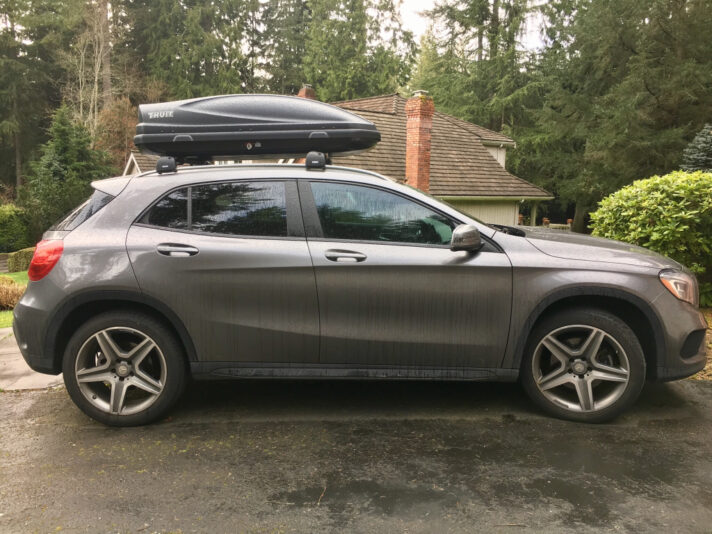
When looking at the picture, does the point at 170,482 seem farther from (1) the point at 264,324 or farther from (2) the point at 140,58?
(2) the point at 140,58

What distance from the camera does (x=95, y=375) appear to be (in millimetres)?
3859

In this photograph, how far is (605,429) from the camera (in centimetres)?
386

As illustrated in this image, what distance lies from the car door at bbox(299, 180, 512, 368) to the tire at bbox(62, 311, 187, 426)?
1087 mm

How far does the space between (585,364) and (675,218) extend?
14.1 ft

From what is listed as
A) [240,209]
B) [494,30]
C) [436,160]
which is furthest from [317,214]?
[494,30]

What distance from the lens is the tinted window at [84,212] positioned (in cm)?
399

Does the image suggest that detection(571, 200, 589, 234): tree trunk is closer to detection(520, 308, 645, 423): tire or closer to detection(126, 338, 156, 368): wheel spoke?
detection(520, 308, 645, 423): tire

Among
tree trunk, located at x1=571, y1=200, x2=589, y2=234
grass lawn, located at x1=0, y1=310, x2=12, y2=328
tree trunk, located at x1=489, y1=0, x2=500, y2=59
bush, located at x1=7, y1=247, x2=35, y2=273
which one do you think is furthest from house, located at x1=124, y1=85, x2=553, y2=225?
tree trunk, located at x1=489, y1=0, x2=500, y2=59

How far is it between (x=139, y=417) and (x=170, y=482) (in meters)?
0.89

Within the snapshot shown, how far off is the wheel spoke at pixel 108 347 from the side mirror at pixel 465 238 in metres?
2.40

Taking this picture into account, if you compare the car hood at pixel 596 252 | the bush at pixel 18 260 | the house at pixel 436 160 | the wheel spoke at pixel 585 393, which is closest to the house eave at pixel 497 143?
the house at pixel 436 160

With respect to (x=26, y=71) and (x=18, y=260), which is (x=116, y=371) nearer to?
(x=18, y=260)

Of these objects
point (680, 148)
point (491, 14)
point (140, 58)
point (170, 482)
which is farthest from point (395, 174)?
point (140, 58)

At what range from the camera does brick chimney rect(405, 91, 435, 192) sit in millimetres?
17469
